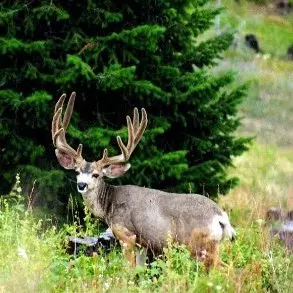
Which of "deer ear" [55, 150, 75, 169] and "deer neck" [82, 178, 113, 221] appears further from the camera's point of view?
"deer ear" [55, 150, 75, 169]

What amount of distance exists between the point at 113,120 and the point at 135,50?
97 cm

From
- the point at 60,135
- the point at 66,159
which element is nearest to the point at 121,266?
the point at 66,159

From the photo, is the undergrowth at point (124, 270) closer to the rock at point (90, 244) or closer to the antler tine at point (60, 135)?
the rock at point (90, 244)

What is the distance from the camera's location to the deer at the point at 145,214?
380 inches

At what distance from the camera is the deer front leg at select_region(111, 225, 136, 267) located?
9578mm

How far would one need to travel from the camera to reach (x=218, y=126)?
541 inches

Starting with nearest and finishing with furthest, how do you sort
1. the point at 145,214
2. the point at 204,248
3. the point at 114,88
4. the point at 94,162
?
the point at 204,248
the point at 145,214
the point at 94,162
the point at 114,88

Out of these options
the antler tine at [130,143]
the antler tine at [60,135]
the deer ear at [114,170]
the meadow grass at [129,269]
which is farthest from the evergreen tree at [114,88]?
the meadow grass at [129,269]

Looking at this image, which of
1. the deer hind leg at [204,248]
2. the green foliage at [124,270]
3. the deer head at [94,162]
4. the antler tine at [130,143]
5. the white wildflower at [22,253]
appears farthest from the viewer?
the antler tine at [130,143]

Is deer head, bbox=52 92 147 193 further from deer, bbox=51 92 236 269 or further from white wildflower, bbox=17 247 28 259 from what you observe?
white wildflower, bbox=17 247 28 259

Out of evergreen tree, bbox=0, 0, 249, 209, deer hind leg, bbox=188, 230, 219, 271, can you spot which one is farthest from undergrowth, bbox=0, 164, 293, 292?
evergreen tree, bbox=0, 0, 249, 209

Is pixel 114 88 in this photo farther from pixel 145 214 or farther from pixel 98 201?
pixel 145 214

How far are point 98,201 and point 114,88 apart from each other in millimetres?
2424

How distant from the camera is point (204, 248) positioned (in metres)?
9.62
